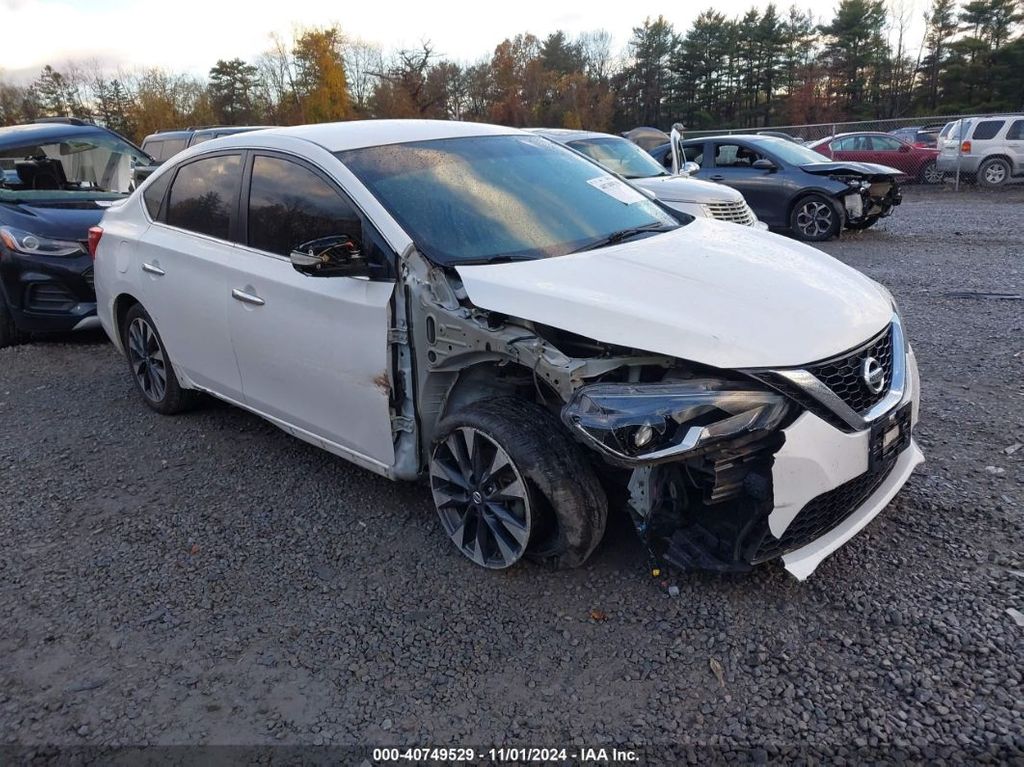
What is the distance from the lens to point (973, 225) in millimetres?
12758

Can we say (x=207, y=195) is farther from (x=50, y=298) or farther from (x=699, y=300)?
(x=50, y=298)

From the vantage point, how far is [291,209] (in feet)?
12.4

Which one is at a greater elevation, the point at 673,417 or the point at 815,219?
the point at 673,417

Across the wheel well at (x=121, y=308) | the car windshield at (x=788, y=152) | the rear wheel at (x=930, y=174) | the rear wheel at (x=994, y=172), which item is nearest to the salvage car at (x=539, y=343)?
the wheel well at (x=121, y=308)

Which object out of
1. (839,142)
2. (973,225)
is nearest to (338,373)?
(973,225)

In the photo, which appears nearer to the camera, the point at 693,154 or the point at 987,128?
the point at 693,154

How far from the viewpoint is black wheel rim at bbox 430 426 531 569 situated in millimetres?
3023

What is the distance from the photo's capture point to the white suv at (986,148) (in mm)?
17875

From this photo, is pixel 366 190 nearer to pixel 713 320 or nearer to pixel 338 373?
pixel 338 373

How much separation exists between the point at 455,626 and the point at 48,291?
18.5ft

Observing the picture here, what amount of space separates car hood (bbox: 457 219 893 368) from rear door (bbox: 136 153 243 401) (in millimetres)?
1665

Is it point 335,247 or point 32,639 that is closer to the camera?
point 32,639

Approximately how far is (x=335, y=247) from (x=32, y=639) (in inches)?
74.6

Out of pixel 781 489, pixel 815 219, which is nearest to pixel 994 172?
pixel 815 219
